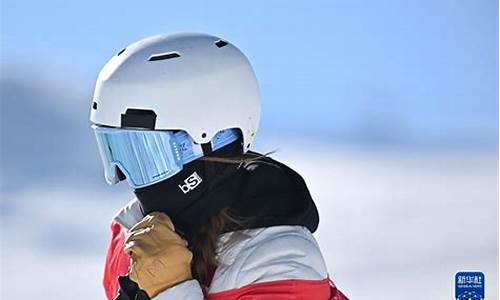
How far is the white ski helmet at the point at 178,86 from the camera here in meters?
1.82

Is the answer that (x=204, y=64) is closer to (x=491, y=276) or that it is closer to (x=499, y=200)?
(x=491, y=276)

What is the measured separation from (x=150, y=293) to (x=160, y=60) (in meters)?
0.39

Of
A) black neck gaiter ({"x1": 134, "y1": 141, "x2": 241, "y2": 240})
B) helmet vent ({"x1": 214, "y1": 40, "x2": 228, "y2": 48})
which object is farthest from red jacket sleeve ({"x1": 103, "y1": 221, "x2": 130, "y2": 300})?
helmet vent ({"x1": 214, "y1": 40, "x2": 228, "y2": 48})

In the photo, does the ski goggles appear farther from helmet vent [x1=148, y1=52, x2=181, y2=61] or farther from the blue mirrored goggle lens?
helmet vent [x1=148, y1=52, x2=181, y2=61]

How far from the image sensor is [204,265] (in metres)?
1.82

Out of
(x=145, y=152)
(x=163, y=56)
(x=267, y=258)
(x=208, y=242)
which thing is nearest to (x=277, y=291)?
(x=267, y=258)

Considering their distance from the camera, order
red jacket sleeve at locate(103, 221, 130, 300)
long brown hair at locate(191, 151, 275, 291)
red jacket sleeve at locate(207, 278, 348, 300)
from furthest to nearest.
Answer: red jacket sleeve at locate(103, 221, 130, 300) → long brown hair at locate(191, 151, 275, 291) → red jacket sleeve at locate(207, 278, 348, 300)

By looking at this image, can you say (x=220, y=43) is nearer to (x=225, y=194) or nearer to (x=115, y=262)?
(x=225, y=194)

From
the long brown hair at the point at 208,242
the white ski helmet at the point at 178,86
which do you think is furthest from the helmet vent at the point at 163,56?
the long brown hair at the point at 208,242

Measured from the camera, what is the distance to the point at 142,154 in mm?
1807

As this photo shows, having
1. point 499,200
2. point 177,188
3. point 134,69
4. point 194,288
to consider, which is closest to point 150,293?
point 194,288

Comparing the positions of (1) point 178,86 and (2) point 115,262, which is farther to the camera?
(2) point 115,262

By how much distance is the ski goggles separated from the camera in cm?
181

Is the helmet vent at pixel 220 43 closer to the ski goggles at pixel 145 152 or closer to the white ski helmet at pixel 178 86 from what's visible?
the white ski helmet at pixel 178 86
